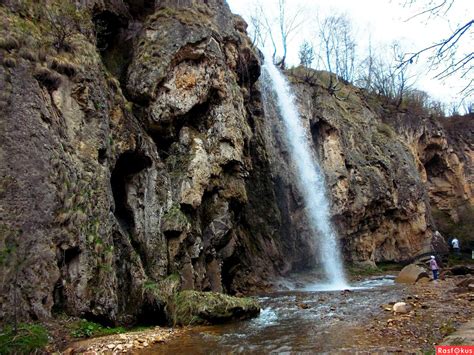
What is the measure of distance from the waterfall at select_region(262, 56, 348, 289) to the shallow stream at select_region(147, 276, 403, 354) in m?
12.1

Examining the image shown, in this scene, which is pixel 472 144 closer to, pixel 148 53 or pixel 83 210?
pixel 148 53

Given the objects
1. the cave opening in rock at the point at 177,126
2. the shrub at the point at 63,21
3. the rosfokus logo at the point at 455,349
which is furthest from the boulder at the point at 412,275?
the shrub at the point at 63,21

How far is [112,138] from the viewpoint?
41.1 ft

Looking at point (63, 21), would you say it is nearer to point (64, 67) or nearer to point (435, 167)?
point (64, 67)

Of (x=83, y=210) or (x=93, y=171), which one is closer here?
(x=83, y=210)

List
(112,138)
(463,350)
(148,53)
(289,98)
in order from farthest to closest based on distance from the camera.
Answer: (289,98) < (148,53) < (112,138) < (463,350)

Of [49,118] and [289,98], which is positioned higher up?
[289,98]

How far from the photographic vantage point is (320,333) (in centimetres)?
864

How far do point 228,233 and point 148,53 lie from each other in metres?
8.19

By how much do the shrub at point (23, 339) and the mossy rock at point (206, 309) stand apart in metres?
3.78

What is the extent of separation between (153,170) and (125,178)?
0.99m

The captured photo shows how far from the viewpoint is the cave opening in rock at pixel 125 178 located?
13.2 meters

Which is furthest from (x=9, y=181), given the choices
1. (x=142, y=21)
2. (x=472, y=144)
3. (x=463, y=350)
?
(x=472, y=144)

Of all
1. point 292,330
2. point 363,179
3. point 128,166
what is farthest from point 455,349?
point 363,179
